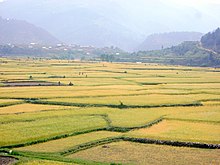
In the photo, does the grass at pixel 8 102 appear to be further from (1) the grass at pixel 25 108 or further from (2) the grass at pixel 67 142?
(2) the grass at pixel 67 142

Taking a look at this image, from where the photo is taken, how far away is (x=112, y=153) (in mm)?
25062

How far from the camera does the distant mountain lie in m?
136

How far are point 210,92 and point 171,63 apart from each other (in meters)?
76.7

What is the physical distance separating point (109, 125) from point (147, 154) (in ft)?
23.4

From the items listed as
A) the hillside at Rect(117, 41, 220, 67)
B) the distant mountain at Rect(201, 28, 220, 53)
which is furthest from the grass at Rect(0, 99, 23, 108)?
the distant mountain at Rect(201, 28, 220, 53)

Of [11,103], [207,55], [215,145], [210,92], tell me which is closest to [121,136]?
[215,145]

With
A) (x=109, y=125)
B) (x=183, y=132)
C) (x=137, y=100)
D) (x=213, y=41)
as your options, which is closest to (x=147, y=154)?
(x=183, y=132)

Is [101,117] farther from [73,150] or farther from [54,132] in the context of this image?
[73,150]

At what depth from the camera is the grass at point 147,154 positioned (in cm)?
2358

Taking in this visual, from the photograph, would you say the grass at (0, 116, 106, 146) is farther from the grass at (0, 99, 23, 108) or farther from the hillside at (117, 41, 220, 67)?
the hillside at (117, 41, 220, 67)

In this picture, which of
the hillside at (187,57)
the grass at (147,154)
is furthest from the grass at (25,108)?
the hillside at (187,57)

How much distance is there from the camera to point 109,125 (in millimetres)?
31609

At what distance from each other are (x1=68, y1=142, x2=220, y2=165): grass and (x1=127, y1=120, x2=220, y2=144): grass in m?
1.59

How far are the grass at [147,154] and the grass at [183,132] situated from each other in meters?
1.59
